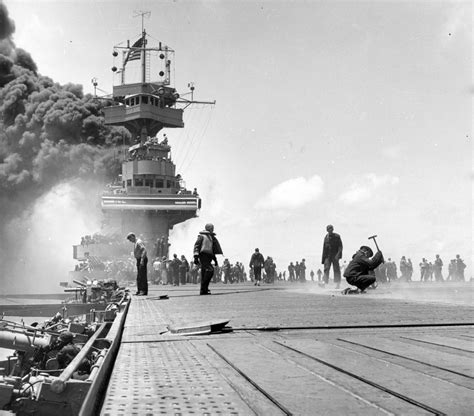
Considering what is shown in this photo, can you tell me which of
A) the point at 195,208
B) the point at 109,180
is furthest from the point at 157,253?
the point at 109,180

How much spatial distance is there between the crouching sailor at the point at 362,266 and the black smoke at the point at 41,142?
52.4 m

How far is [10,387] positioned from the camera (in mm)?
5918

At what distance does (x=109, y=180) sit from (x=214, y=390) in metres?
61.1

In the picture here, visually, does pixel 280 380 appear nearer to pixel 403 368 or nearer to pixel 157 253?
pixel 403 368

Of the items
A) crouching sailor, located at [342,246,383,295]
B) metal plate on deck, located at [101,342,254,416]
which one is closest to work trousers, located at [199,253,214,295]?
crouching sailor, located at [342,246,383,295]

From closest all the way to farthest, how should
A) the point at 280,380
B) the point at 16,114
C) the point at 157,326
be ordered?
1. the point at 280,380
2. the point at 157,326
3. the point at 16,114

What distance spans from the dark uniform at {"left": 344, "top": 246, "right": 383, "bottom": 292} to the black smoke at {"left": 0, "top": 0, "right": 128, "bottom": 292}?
52.4 m

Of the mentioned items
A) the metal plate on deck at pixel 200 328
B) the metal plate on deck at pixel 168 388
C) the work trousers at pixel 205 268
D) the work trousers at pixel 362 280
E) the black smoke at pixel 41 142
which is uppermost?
the black smoke at pixel 41 142

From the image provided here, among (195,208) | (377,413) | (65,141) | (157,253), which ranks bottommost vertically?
(377,413)

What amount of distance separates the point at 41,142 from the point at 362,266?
59617mm

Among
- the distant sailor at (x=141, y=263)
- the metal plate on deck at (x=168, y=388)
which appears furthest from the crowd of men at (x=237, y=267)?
the metal plate on deck at (x=168, y=388)

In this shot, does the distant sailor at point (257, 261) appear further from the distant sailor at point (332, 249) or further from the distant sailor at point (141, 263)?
the distant sailor at point (141, 263)

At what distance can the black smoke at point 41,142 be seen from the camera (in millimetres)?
61188

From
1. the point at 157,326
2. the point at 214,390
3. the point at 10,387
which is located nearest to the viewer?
the point at 214,390
